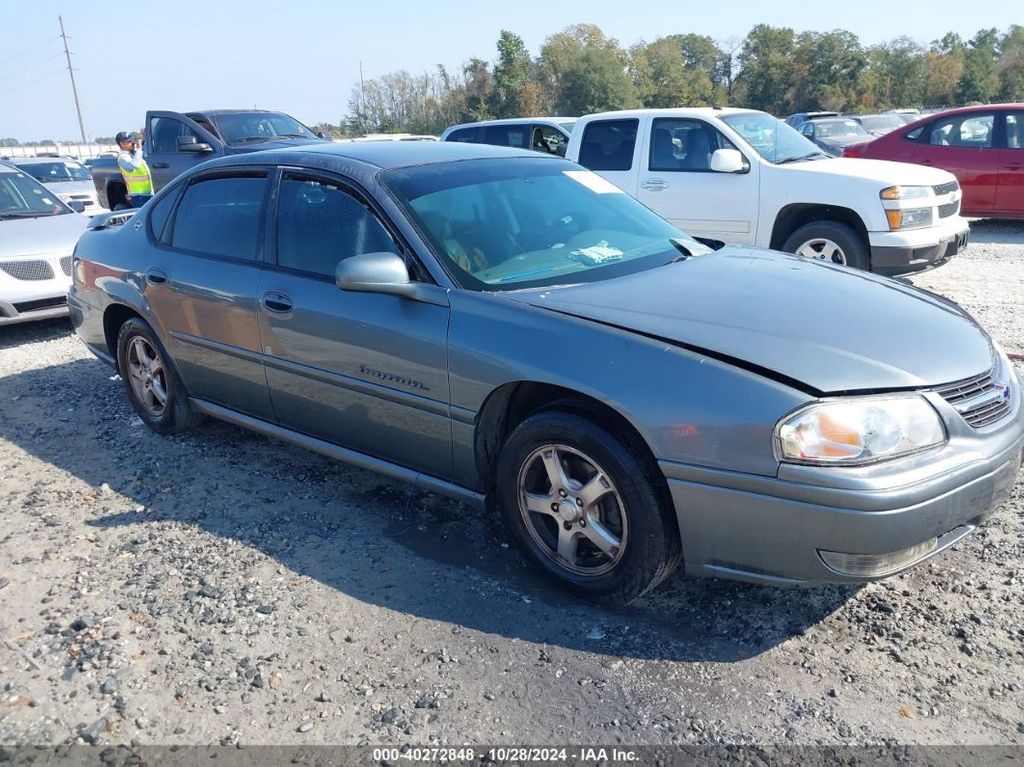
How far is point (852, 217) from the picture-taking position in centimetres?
749

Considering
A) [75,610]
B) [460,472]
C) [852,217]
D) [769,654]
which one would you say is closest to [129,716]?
[75,610]

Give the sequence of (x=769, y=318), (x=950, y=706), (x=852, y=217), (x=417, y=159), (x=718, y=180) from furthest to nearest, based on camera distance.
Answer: (x=718, y=180) < (x=852, y=217) < (x=417, y=159) < (x=769, y=318) < (x=950, y=706)

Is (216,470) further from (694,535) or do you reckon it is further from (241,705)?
(694,535)

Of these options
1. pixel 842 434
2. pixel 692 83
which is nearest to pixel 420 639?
pixel 842 434

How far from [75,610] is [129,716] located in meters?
0.80

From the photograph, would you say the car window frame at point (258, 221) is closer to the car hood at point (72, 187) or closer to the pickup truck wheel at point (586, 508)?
the pickup truck wheel at point (586, 508)

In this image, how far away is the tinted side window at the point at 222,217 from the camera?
13.9ft

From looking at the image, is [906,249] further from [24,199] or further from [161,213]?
[24,199]

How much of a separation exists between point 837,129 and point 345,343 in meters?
18.1

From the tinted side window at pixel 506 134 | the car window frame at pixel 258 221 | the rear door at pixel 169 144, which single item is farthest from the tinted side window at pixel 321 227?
the rear door at pixel 169 144

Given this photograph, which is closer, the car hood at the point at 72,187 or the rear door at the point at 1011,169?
the rear door at the point at 1011,169

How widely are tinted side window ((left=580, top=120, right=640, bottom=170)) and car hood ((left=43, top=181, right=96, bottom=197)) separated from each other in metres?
11.6

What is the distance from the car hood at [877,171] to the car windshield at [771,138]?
22cm

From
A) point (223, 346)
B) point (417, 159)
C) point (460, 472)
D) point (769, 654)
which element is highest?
Answer: point (417, 159)
